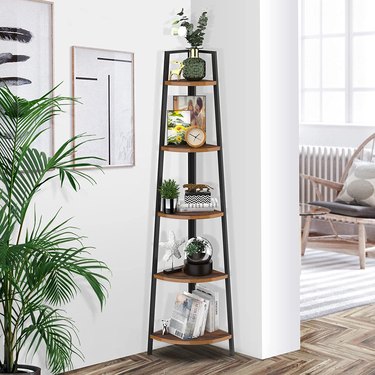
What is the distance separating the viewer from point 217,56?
14.1 feet

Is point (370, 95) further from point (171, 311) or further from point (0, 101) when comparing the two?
point (0, 101)

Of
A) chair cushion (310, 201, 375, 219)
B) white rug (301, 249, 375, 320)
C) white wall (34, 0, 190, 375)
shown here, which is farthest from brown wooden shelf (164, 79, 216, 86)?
chair cushion (310, 201, 375, 219)

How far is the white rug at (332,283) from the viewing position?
526 cm

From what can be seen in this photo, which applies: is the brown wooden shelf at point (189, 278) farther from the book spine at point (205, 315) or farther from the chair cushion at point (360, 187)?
the chair cushion at point (360, 187)

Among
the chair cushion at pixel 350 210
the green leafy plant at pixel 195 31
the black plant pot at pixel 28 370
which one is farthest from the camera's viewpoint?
the chair cushion at pixel 350 210

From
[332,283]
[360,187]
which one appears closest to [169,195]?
[332,283]

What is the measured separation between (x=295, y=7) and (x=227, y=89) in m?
0.55

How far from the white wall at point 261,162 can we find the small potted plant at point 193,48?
0.18 m

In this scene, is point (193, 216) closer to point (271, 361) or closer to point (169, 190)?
point (169, 190)

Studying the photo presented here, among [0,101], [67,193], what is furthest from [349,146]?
[0,101]

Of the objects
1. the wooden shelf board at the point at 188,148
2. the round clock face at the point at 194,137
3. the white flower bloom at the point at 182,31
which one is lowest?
the wooden shelf board at the point at 188,148

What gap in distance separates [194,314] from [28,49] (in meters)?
1.55

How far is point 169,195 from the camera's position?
4.12 meters

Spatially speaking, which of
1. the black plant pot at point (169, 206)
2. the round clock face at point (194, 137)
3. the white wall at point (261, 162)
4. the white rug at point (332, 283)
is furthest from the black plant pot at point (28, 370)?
the white rug at point (332, 283)
